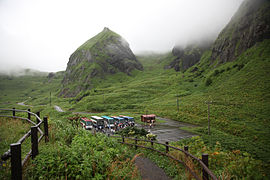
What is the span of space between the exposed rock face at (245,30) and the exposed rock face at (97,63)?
86.9 meters

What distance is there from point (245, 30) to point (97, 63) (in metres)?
113

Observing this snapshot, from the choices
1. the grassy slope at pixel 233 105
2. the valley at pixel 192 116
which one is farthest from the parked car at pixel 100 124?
the grassy slope at pixel 233 105

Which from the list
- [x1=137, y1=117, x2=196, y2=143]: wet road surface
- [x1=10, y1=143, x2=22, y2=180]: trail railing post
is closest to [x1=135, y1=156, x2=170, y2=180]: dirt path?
[x1=10, y1=143, x2=22, y2=180]: trail railing post

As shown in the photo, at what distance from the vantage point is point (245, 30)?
78.8 meters

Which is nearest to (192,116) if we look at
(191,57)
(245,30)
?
(245,30)

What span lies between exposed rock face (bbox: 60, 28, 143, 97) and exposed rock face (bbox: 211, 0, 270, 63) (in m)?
86.9

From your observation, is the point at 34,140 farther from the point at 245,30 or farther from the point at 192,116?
the point at 245,30

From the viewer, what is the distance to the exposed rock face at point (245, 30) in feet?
230

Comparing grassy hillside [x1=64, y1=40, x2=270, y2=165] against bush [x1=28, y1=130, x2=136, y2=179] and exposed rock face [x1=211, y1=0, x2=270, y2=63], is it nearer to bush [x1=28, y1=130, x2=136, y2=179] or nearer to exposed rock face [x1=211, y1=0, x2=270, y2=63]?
exposed rock face [x1=211, y1=0, x2=270, y2=63]

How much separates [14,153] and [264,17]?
96784 mm

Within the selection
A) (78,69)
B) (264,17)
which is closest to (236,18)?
(264,17)

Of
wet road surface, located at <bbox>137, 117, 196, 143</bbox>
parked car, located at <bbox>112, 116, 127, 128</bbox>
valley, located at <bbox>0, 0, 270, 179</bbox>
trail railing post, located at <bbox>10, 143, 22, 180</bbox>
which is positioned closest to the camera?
trail railing post, located at <bbox>10, 143, 22, 180</bbox>

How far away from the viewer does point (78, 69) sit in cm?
15200

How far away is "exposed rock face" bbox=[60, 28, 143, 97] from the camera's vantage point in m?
137
